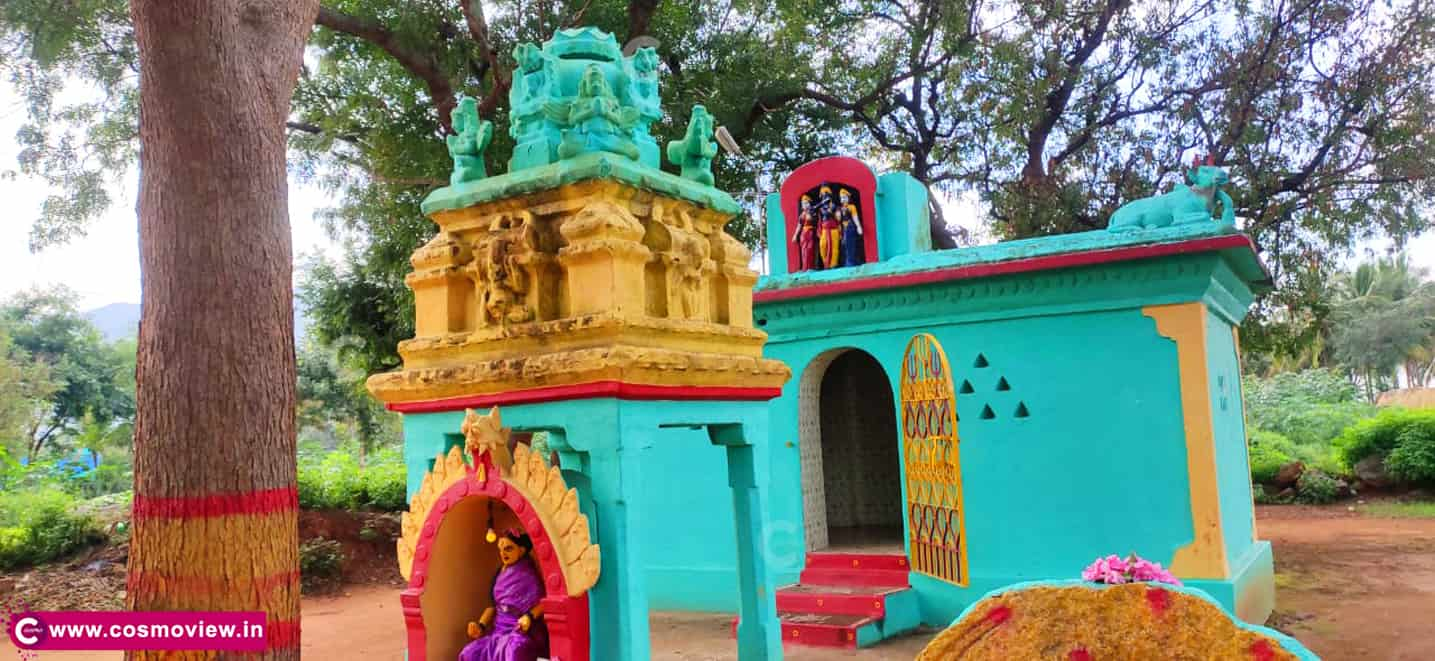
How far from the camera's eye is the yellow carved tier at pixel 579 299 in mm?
4309

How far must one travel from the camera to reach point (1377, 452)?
18609 millimetres

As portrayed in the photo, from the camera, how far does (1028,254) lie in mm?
8039

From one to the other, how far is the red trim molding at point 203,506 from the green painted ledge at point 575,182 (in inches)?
86.2

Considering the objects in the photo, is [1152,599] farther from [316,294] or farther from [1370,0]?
[316,294]

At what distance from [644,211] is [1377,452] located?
19.7 meters

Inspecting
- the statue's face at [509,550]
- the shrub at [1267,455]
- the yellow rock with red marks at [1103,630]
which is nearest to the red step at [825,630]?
the statue's face at [509,550]

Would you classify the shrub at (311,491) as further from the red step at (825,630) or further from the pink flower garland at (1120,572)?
the pink flower garland at (1120,572)

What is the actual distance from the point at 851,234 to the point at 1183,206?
Result: 2.99 metres

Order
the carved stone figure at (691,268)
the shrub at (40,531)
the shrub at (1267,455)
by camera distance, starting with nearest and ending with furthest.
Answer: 1. the carved stone figure at (691,268)
2. the shrub at (40,531)
3. the shrub at (1267,455)

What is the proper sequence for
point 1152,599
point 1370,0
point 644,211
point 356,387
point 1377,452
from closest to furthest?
point 1152,599, point 644,211, point 1370,0, point 1377,452, point 356,387

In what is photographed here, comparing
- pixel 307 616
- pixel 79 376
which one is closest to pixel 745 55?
pixel 307 616

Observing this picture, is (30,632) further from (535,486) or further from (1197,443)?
(1197,443)

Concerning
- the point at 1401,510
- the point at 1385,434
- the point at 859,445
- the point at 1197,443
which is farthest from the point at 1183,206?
the point at 1385,434

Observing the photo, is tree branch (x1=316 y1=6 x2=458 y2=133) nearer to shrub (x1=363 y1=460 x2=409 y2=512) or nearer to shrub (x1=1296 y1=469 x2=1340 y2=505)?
shrub (x1=363 y1=460 x2=409 y2=512)
